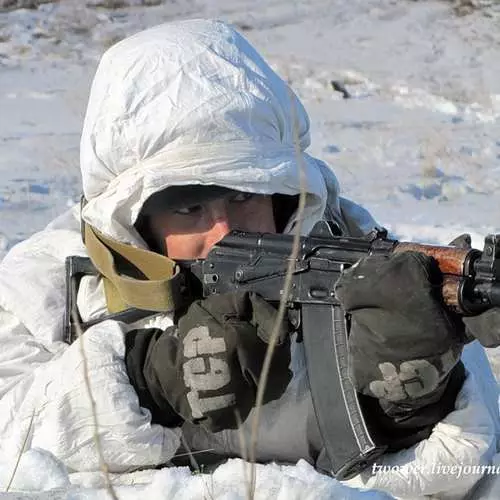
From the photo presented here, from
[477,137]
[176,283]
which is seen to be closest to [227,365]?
[176,283]

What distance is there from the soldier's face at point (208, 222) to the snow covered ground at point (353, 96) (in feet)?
4.46

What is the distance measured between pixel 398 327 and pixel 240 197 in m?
0.68

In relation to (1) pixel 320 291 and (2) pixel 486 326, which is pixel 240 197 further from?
(2) pixel 486 326

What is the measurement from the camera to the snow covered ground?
5.34 metres

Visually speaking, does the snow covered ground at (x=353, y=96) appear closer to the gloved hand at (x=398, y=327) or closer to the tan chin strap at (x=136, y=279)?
the tan chin strap at (x=136, y=279)

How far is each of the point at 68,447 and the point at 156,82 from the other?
78 centimetres

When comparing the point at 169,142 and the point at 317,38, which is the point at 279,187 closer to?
the point at 169,142

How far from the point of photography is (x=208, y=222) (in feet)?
8.39

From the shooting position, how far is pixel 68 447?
2365 mm

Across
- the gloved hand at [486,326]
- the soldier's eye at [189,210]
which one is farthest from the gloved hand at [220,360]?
the gloved hand at [486,326]

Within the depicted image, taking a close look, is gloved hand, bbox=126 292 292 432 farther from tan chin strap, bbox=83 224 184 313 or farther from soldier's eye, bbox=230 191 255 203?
soldier's eye, bbox=230 191 255 203

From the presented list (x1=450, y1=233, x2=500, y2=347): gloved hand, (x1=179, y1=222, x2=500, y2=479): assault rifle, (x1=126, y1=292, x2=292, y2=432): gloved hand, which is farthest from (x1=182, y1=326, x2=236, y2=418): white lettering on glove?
(x1=450, y1=233, x2=500, y2=347): gloved hand

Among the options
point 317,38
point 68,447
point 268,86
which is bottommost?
point 317,38

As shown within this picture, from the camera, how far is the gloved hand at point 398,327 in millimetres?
1963
